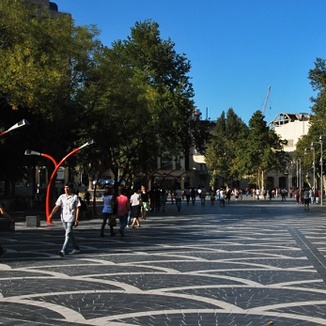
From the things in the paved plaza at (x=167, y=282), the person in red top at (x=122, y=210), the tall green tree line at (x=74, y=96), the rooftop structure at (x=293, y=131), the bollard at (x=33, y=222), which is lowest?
the paved plaza at (x=167, y=282)

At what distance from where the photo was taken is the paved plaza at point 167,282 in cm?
731

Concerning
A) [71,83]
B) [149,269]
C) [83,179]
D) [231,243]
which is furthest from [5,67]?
[83,179]

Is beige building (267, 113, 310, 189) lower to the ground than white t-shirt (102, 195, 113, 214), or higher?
higher

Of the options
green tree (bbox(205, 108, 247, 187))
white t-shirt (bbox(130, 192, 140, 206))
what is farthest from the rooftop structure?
white t-shirt (bbox(130, 192, 140, 206))

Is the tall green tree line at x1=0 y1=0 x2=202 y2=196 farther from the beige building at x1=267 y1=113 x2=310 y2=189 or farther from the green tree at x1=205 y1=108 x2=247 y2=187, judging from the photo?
the beige building at x1=267 y1=113 x2=310 y2=189

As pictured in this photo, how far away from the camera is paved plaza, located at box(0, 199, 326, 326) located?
731 cm

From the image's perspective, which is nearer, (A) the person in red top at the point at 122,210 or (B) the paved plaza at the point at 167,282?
(B) the paved plaza at the point at 167,282

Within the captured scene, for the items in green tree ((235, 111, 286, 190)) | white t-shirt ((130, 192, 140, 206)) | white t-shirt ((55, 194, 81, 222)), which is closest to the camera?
white t-shirt ((55, 194, 81, 222))

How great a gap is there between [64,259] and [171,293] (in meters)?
4.93

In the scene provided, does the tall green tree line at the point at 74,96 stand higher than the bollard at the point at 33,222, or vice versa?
the tall green tree line at the point at 74,96

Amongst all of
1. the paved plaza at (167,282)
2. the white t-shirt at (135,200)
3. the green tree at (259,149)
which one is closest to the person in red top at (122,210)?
the paved plaza at (167,282)

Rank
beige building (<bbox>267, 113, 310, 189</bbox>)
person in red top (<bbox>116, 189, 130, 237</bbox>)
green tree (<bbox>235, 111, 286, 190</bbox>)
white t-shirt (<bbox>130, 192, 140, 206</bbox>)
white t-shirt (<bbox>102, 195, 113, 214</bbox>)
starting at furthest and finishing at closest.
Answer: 1. beige building (<bbox>267, 113, 310, 189</bbox>)
2. green tree (<bbox>235, 111, 286, 190</bbox>)
3. white t-shirt (<bbox>130, 192, 140, 206</bbox>)
4. white t-shirt (<bbox>102, 195, 113, 214</bbox>)
5. person in red top (<bbox>116, 189, 130, 237</bbox>)

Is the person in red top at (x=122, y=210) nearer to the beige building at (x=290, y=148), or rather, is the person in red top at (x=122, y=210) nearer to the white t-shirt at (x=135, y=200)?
the white t-shirt at (x=135, y=200)

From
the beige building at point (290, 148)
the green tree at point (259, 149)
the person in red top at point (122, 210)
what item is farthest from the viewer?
the beige building at point (290, 148)
